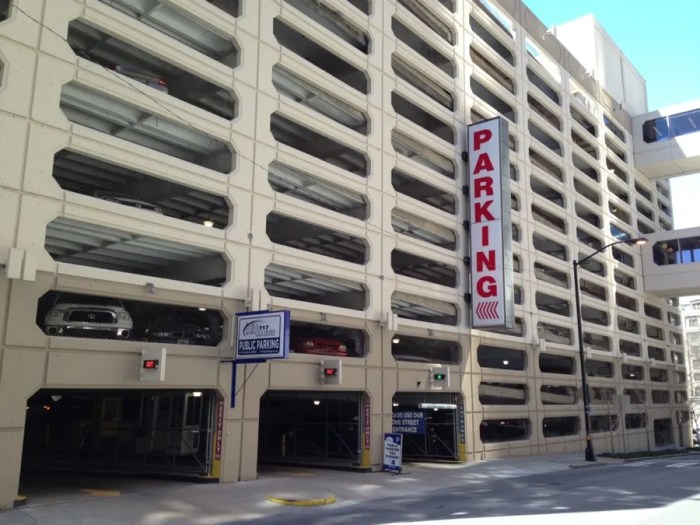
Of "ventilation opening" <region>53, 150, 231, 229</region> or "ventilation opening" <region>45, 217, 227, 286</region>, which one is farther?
"ventilation opening" <region>53, 150, 231, 229</region>

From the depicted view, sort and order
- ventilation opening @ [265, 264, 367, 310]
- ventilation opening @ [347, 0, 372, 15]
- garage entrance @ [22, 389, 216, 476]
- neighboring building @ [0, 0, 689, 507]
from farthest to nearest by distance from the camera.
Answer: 1. ventilation opening @ [347, 0, 372, 15]
2. ventilation opening @ [265, 264, 367, 310]
3. garage entrance @ [22, 389, 216, 476]
4. neighboring building @ [0, 0, 689, 507]

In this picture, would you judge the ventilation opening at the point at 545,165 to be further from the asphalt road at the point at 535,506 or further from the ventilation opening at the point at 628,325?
the asphalt road at the point at 535,506

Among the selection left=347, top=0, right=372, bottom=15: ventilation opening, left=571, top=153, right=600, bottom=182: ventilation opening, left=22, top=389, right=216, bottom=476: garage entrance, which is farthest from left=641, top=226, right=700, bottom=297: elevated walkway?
left=22, top=389, right=216, bottom=476: garage entrance

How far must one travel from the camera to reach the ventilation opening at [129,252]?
18.4 m

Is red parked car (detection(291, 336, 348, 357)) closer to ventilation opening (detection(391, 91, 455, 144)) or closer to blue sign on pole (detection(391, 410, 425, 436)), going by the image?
blue sign on pole (detection(391, 410, 425, 436))

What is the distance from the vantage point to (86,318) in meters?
16.7

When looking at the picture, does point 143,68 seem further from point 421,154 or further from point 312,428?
point 312,428

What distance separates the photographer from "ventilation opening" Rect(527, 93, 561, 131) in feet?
141

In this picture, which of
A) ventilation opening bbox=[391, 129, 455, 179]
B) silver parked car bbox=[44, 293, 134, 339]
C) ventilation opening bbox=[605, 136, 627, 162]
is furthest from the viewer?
ventilation opening bbox=[605, 136, 627, 162]

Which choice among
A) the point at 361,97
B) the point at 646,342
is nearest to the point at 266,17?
the point at 361,97

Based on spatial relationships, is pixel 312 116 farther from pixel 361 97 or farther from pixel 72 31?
pixel 72 31

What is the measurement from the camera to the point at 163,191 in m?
20.8

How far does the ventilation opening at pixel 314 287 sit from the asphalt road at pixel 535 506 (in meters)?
8.58

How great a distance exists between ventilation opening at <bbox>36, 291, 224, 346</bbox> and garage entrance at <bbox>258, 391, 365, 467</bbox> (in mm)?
7500
